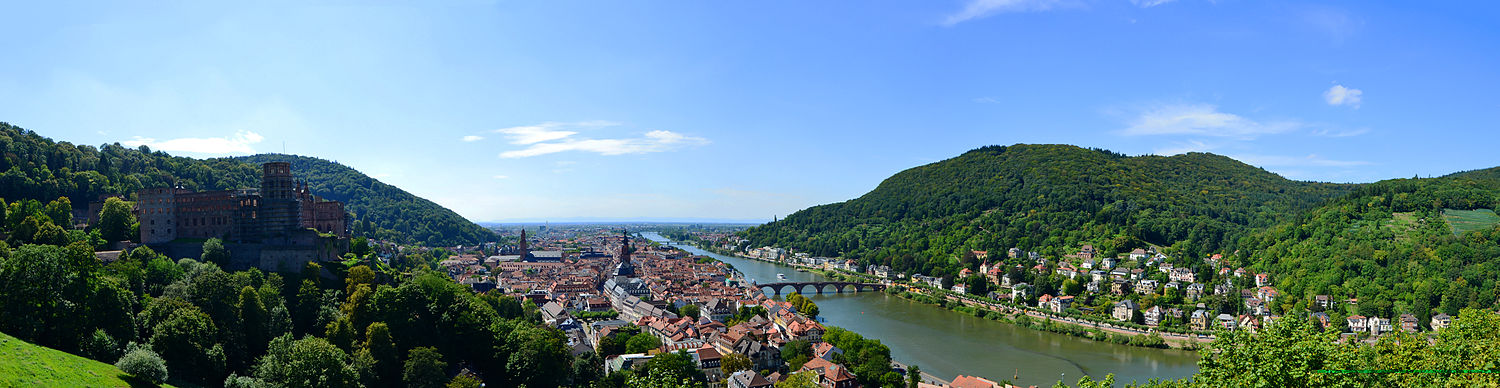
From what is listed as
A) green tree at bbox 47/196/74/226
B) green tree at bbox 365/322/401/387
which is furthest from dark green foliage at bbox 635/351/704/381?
green tree at bbox 47/196/74/226

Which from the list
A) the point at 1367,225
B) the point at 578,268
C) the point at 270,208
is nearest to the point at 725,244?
the point at 578,268

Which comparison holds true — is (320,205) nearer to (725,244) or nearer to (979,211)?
(979,211)

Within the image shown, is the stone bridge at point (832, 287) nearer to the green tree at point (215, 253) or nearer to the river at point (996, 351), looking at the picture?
the river at point (996, 351)

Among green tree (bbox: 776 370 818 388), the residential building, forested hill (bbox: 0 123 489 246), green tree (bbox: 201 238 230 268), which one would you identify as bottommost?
the residential building

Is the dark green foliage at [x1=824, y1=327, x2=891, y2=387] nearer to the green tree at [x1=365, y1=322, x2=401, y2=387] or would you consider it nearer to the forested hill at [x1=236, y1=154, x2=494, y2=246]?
the green tree at [x1=365, y1=322, x2=401, y2=387]

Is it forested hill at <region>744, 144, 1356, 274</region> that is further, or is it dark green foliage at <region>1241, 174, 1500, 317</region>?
forested hill at <region>744, 144, 1356, 274</region>

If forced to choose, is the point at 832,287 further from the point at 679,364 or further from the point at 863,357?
the point at 679,364

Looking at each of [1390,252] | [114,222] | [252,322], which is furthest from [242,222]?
[1390,252]
